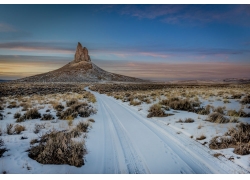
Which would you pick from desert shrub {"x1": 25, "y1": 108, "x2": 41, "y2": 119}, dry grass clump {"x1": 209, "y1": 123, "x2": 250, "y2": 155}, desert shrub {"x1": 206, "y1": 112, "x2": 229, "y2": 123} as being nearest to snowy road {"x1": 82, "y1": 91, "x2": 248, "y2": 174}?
dry grass clump {"x1": 209, "y1": 123, "x2": 250, "y2": 155}

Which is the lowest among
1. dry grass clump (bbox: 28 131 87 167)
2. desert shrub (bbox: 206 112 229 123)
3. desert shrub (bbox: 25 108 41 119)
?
desert shrub (bbox: 25 108 41 119)

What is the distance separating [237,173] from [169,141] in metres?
2.00

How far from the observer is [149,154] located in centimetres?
454

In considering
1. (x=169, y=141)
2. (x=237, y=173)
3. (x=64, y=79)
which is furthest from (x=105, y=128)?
(x=64, y=79)

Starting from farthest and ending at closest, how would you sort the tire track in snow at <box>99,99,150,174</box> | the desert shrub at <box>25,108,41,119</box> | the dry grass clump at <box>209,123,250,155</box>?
the desert shrub at <box>25,108,41,119</box> < the dry grass clump at <box>209,123,250,155</box> < the tire track in snow at <box>99,99,150,174</box>

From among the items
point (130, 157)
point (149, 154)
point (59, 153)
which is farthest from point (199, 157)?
point (59, 153)

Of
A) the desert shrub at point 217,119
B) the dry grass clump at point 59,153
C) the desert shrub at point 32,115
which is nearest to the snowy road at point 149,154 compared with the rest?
the dry grass clump at point 59,153

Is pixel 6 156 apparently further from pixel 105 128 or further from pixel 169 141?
pixel 169 141

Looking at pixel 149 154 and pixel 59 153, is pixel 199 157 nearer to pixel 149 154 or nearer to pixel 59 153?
pixel 149 154

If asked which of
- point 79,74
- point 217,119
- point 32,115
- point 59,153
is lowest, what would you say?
point 32,115

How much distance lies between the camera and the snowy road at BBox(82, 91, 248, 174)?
12.9 feet

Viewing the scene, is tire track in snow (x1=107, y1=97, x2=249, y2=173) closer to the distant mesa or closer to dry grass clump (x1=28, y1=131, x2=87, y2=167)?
dry grass clump (x1=28, y1=131, x2=87, y2=167)

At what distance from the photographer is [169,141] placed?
216 inches

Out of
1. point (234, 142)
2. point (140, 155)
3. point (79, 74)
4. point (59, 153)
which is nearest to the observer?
point (59, 153)
